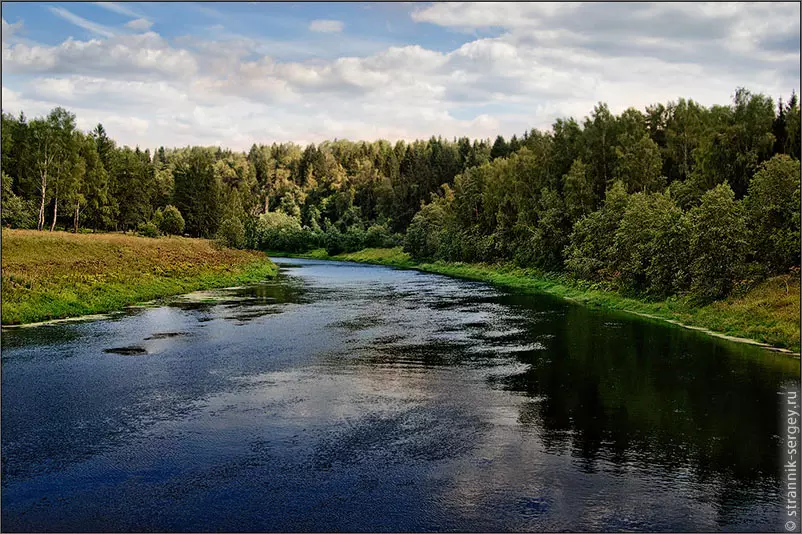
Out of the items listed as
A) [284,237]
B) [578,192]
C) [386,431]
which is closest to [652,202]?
[578,192]

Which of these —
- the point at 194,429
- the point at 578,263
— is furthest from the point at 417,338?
the point at 578,263

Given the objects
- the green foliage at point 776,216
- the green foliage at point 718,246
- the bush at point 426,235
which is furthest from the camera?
the bush at point 426,235

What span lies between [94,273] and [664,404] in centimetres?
4190

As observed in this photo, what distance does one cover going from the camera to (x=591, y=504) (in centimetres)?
1390

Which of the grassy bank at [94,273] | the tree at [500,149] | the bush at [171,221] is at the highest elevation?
the tree at [500,149]

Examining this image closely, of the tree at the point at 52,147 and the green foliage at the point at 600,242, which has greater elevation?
the tree at the point at 52,147

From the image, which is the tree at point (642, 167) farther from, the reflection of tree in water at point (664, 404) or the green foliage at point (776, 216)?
the reflection of tree in water at point (664, 404)

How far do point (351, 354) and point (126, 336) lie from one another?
482 inches

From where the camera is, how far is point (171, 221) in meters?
116

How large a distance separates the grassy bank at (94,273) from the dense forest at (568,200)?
864 inches

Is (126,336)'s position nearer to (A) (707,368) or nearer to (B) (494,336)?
(B) (494,336)

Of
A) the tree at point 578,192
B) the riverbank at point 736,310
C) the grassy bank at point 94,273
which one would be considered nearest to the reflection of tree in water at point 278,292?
the grassy bank at point 94,273

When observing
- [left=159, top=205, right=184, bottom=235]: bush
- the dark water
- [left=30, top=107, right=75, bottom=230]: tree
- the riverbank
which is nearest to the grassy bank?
the dark water

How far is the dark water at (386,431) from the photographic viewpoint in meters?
13.7
